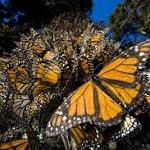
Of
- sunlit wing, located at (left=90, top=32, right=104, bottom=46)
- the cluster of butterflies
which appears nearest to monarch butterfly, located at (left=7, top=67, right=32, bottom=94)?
the cluster of butterflies

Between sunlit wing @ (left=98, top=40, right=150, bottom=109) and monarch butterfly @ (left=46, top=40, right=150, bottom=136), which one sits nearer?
monarch butterfly @ (left=46, top=40, right=150, bottom=136)

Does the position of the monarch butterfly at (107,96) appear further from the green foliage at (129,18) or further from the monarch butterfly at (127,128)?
the green foliage at (129,18)

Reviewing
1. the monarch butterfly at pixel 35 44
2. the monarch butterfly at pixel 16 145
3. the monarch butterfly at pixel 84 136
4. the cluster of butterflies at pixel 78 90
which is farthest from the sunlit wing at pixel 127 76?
the monarch butterfly at pixel 35 44

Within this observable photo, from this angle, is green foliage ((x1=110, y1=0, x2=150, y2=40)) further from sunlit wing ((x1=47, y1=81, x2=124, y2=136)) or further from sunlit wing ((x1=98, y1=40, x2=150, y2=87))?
sunlit wing ((x1=47, y1=81, x2=124, y2=136))

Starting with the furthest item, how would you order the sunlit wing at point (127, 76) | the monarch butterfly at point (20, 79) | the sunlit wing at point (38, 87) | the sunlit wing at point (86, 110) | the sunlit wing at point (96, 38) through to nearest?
the sunlit wing at point (96, 38) < the monarch butterfly at point (20, 79) < the sunlit wing at point (38, 87) < the sunlit wing at point (127, 76) < the sunlit wing at point (86, 110)

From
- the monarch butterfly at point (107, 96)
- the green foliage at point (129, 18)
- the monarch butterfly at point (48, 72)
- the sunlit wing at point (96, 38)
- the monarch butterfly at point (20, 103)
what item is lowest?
the monarch butterfly at point (107, 96)

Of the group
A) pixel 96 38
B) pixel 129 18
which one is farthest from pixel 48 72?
pixel 129 18
